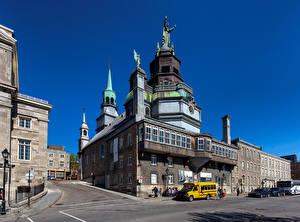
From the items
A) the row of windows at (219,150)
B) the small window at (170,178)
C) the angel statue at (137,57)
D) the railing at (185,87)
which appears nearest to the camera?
the small window at (170,178)

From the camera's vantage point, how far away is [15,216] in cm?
1611

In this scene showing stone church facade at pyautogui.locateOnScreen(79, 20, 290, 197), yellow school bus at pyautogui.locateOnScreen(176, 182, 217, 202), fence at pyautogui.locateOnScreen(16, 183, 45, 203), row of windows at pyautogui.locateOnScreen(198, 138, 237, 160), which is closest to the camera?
fence at pyautogui.locateOnScreen(16, 183, 45, 203)

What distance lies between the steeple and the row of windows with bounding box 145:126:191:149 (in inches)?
1383

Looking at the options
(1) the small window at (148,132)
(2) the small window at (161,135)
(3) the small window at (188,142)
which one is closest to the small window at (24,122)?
(1) the small window at (148,132)

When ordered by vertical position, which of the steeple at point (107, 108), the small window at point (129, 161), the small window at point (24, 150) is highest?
the steeple at point (107, 108)

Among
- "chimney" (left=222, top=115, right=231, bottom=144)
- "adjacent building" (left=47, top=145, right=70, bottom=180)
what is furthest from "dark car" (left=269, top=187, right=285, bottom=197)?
"adjacent building" (left=47, top=145, right=70, bottom=180)

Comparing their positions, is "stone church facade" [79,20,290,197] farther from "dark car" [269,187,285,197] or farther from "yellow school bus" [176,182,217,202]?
"dark car" [269,187,285,197]

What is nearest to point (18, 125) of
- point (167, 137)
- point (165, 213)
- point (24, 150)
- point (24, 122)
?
point (24, 122)

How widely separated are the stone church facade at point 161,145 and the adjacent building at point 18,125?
1109 centimetres

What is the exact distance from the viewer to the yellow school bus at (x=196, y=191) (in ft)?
86.5

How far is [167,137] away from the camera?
3300 centimetres

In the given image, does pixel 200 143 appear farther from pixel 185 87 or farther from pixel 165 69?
pixel 165 69

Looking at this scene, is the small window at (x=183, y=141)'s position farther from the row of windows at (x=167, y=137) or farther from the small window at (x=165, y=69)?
the small window at (x=165, y=69)

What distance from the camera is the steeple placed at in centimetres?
6675
